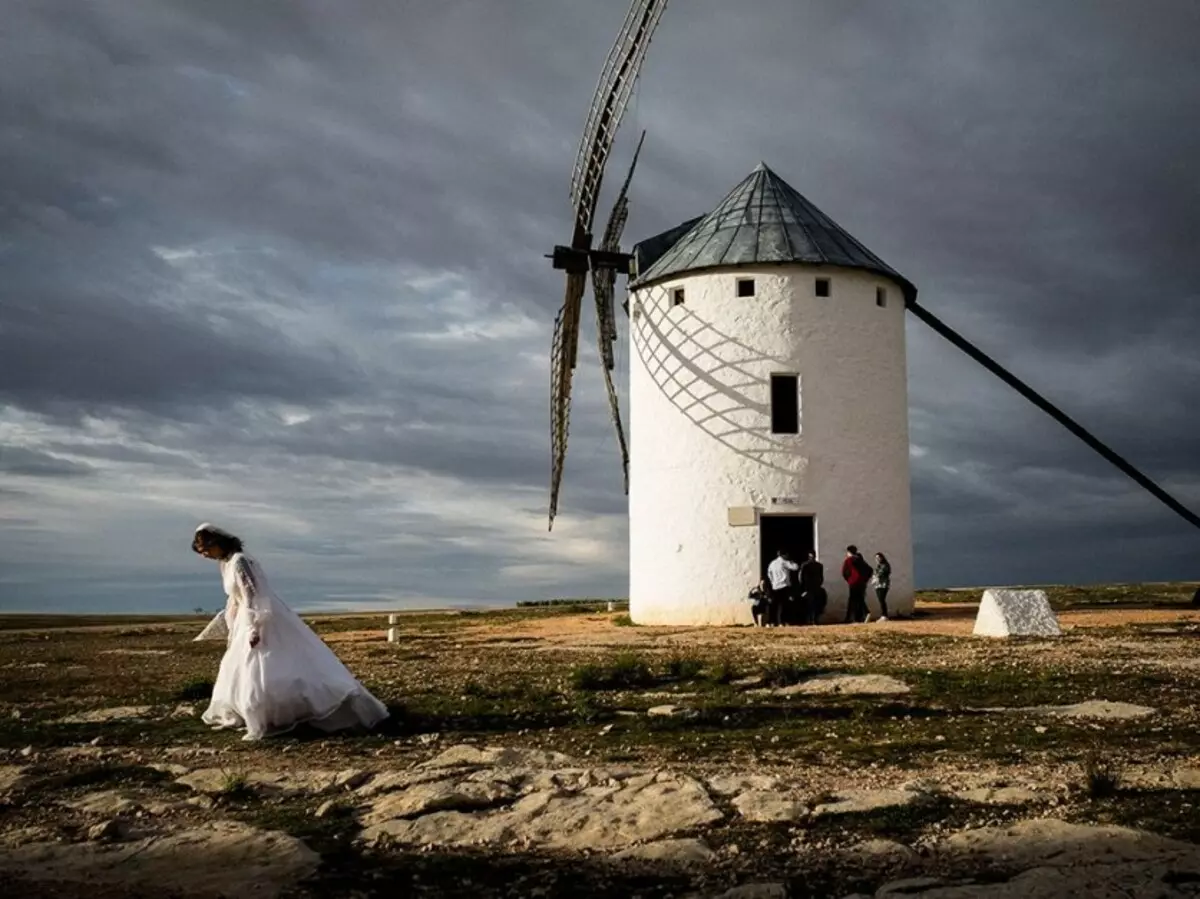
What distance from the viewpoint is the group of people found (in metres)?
23.1

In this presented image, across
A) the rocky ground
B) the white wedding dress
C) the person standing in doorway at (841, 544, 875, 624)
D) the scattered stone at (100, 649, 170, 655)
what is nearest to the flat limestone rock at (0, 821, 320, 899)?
the rocky ground

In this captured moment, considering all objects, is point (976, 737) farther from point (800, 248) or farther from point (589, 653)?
point (800, 248)

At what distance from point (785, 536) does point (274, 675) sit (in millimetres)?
17347

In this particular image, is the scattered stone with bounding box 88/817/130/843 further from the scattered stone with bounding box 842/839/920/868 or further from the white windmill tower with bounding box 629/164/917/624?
the white windmill tower with bounding box 629/164/917/624

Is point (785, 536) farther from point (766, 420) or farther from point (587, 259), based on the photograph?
point (587, 259)

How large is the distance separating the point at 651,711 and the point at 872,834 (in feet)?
15.5

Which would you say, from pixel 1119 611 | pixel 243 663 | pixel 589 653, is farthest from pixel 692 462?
pixel 243 663

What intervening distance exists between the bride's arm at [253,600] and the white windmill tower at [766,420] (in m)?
15.8

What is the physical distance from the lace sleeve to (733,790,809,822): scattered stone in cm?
482

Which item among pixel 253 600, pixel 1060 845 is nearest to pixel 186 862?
pixel 1060 845

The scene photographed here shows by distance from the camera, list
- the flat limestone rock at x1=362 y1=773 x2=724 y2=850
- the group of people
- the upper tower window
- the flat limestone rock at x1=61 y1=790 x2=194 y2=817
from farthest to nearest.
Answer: the upper tower window
the group of people
the flat limestone rock at x1=61 y1=790 x2=194 y2=817
the flat limestone rock at x1=362 y1=773 x2=724 y2=850

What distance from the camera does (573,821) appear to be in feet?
19.1

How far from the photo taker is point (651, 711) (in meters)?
10.1

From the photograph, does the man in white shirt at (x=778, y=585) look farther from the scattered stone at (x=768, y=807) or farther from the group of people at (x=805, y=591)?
the scattered stone at (x=768, y=807)
